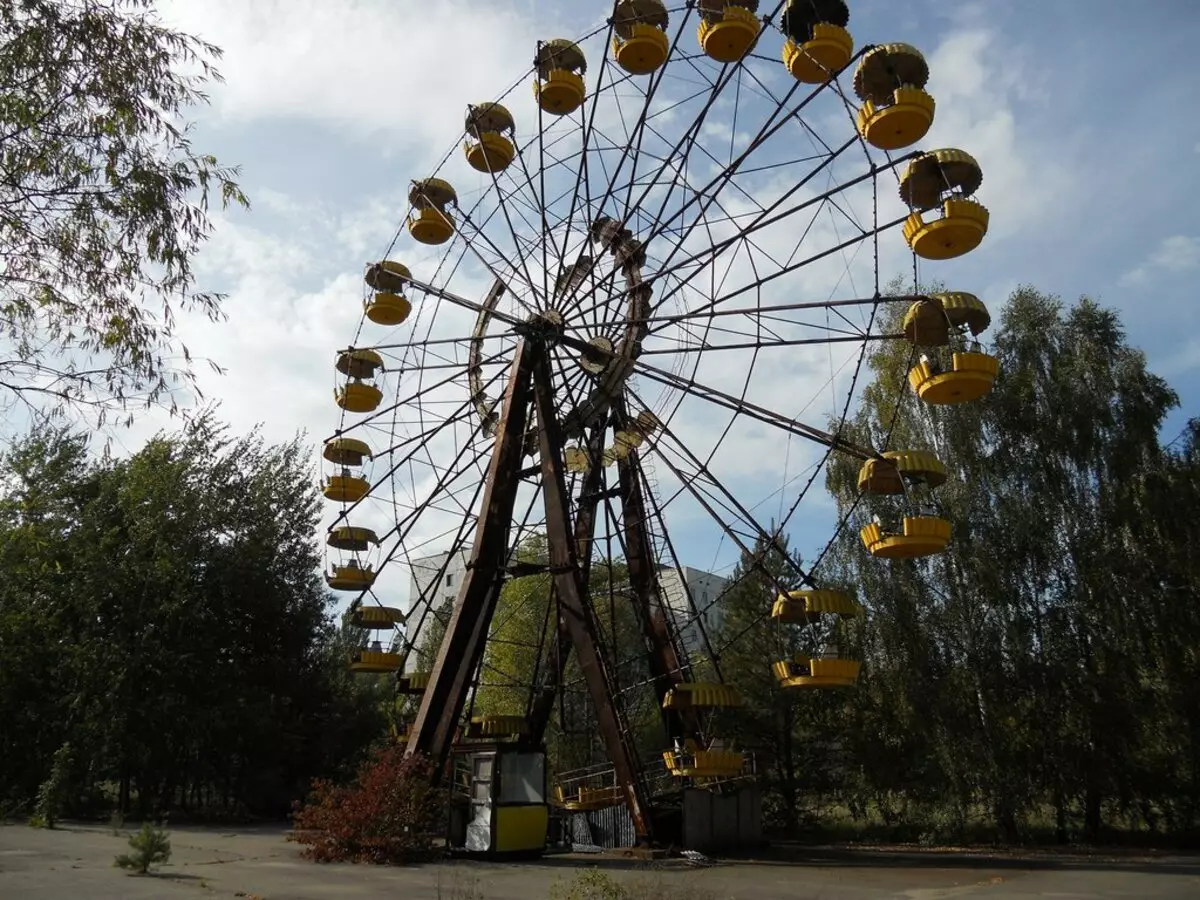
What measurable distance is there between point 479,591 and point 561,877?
5.42m

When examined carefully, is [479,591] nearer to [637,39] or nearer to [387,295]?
[387,295]

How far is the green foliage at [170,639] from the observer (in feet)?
82.5

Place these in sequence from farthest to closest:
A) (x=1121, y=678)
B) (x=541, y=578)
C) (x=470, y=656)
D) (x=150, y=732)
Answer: (x=541, y=578), (x=150, y=732), (x=1121, y=678), (x=470, y=656)

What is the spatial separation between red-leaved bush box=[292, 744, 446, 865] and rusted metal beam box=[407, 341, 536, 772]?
2.74ft

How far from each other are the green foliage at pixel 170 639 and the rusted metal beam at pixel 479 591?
13465 mm

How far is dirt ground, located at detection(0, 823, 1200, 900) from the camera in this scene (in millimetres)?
10352

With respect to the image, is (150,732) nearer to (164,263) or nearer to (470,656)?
(470,656)

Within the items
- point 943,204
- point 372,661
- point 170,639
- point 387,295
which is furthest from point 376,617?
point 943,204

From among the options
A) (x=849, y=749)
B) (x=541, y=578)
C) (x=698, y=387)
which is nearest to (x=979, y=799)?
(x=849, y=749)

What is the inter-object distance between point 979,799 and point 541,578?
65.4 feet

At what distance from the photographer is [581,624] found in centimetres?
1540

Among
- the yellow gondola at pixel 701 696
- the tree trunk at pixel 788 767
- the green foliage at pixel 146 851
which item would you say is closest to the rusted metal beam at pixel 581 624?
the yellow gondola at pixel 701 696

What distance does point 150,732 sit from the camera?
83.6ft

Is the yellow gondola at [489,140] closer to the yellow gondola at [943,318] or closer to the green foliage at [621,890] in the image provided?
the yellow gondola at [943,318]
